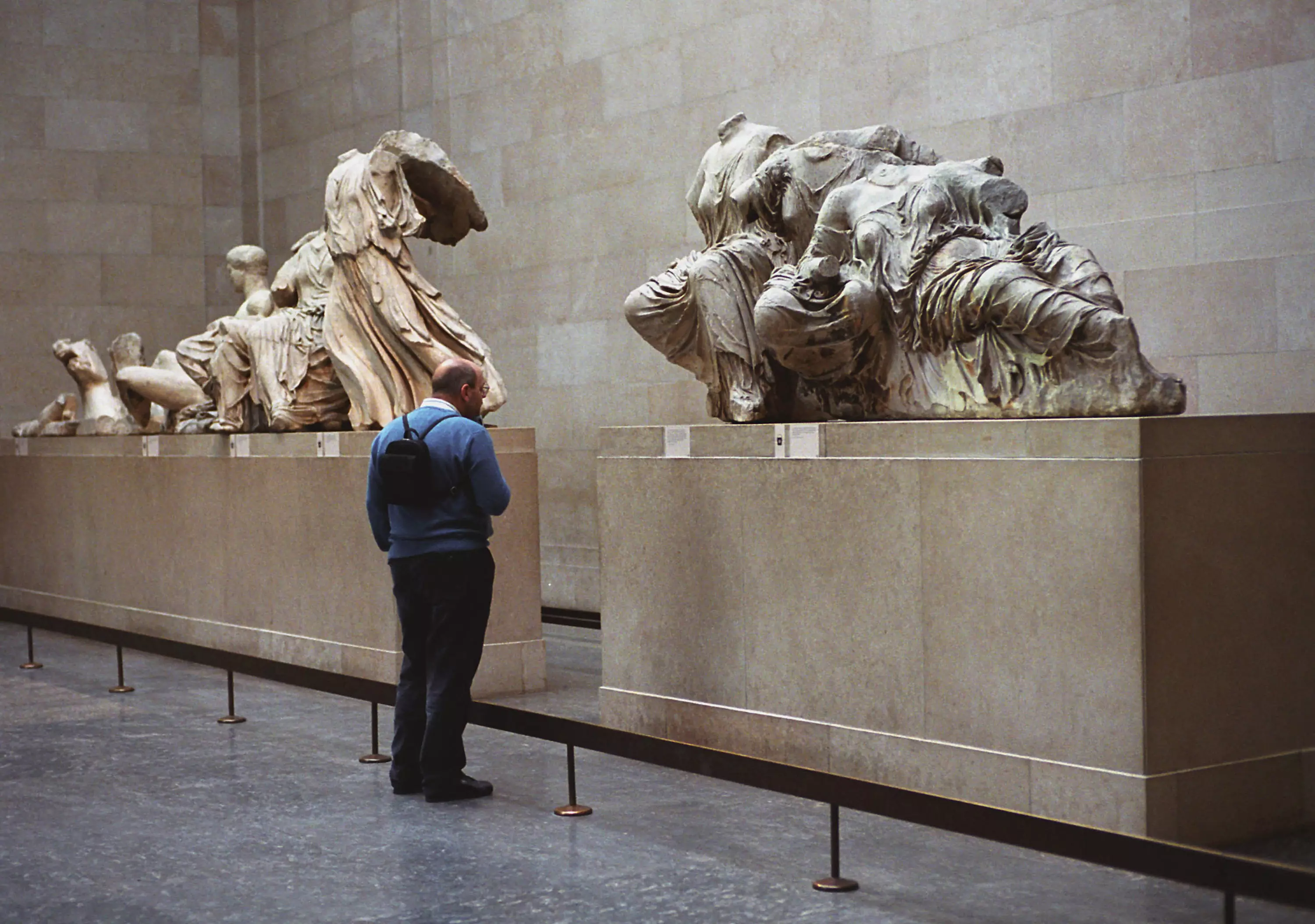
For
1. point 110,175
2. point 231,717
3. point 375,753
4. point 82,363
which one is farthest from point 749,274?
point 110,175

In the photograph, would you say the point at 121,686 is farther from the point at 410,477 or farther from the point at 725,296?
the point at 725,296

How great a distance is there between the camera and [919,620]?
20.5 feet

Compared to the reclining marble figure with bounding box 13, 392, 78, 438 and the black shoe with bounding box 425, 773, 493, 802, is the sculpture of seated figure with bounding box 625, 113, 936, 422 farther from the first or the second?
the reclining marble figure with bounding box 13, 392, 78, 438

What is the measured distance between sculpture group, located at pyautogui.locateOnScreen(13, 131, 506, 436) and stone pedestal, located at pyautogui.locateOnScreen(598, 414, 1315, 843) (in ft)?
10.2

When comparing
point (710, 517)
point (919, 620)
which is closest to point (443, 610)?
point (710, 517)

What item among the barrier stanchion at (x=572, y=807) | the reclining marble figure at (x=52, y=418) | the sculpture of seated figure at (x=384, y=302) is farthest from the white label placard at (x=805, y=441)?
the reclining marble figure at (x=52, y=418)

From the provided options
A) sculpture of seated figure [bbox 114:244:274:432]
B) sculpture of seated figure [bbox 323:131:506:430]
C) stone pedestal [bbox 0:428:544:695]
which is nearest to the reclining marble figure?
stone pedestal [bbox 0:428:544:695]

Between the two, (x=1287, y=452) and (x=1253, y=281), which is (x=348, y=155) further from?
(x=1287, y=452)

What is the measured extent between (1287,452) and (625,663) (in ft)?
10.6

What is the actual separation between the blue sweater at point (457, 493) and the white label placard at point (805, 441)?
122 cm

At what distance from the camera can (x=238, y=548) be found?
35.7ft

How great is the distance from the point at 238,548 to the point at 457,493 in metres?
4.79

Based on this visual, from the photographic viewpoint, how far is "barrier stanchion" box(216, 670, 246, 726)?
339 inches

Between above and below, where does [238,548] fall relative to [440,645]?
above
